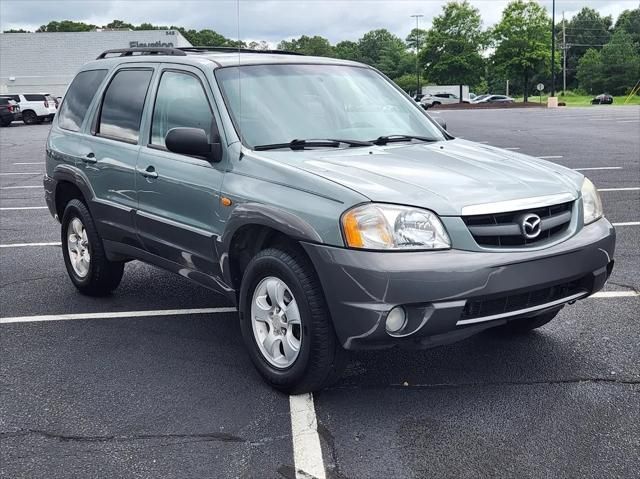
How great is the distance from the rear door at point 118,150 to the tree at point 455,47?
249 feet

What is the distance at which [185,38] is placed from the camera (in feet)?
208

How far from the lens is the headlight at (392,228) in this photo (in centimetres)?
352

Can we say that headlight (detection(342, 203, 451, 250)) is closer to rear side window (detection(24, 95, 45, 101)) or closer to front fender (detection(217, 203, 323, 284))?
front fender (detection(217, 203, 323, 284))

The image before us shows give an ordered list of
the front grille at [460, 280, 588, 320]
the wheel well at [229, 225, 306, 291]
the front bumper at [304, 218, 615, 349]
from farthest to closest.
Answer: the wheel well at [229, 225, 306, 291], the front grille at [460, 280, 588, 320], the front bumper at [304, 218, 615, 349]

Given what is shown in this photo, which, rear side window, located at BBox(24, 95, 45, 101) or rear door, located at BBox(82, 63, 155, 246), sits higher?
rear side window, located at BBox(24, 95, 45, 101)

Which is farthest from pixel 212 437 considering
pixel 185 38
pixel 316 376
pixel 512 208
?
pixel 185 38

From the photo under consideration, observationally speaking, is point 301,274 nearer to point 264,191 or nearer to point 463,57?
point 264,191

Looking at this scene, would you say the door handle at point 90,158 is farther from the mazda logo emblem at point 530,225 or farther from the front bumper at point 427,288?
the mazda logo emblem at point 530,225

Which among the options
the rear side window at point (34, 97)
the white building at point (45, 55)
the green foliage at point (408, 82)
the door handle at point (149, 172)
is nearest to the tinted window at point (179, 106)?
the door handle at point (149, 172)

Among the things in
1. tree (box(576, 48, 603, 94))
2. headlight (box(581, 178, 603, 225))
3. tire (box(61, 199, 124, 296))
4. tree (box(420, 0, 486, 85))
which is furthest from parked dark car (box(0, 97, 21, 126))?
tree (box(576, 48, 603, 94))

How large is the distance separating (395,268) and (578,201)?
1.28 meters

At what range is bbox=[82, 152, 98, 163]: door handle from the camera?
5.63 m

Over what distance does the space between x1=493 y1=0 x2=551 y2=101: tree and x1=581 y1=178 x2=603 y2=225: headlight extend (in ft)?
252

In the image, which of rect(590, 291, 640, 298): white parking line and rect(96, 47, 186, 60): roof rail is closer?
rect(96, 47, 186, 60): roof rail
